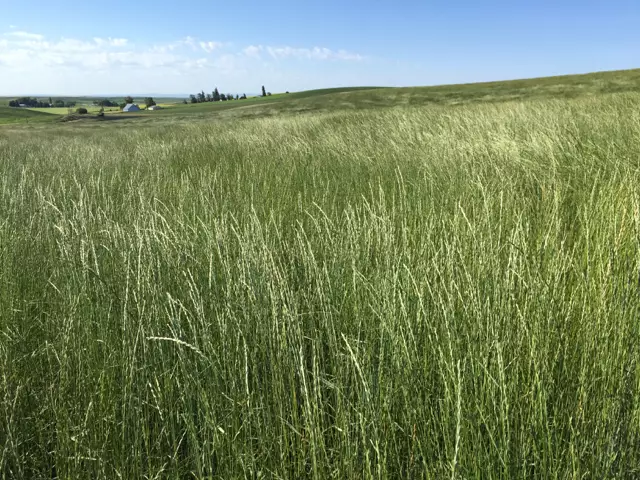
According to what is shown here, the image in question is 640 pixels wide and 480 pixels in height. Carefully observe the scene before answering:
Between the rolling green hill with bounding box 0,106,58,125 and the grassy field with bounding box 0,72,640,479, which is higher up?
the rolling green hill with bounding box 0,106,58,125

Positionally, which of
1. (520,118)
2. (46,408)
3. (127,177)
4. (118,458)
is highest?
(520,118)

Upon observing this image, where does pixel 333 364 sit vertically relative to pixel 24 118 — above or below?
below

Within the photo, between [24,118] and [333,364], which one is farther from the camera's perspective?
[24,118]

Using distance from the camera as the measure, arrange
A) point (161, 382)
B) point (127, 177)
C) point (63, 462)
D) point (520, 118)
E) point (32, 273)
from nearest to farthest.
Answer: point (63, 462) < point (161, 382) < point (32, 273) < point (127, 177) < point (520, 118)

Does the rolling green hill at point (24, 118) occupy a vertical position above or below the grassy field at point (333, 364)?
above

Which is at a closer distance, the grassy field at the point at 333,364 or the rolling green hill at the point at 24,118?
the grassy field at the point at 333,364

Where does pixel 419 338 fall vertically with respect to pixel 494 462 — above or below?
above

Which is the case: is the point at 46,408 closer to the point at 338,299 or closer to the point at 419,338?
the point at 338,299

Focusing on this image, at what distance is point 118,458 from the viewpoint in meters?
1.36

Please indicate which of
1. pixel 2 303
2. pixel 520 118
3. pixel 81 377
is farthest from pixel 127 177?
pixel 520 118

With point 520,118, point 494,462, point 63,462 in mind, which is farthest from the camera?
point 520,118

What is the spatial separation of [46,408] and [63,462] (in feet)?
0.78

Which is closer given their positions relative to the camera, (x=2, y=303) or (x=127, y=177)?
(x=2, y=303)

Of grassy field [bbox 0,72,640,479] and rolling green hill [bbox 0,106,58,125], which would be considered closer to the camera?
grassy field [bbox 0,72,640,479]
